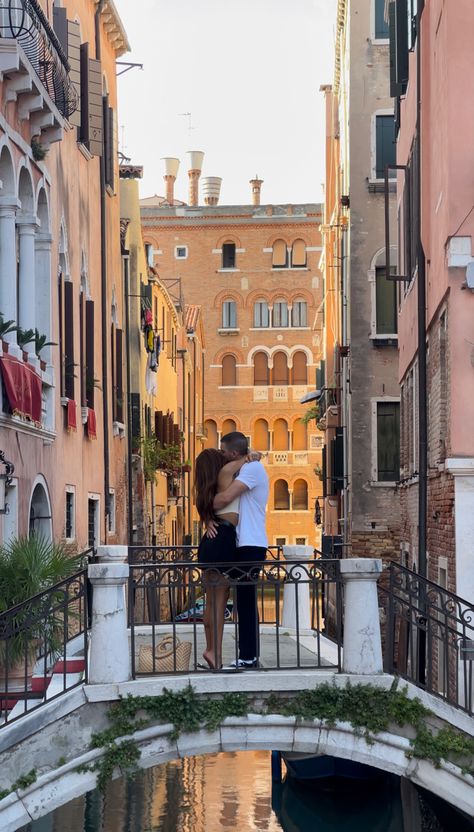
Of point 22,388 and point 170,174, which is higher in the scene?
point 170,174

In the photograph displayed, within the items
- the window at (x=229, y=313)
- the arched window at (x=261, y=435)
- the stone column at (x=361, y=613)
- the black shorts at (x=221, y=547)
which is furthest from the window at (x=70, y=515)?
the window at (x=229, y=313)

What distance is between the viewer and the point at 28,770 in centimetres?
912

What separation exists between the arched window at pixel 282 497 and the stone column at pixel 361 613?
165 ft

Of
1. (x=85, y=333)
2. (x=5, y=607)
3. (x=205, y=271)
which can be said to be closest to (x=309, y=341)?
(x=205, y=271)

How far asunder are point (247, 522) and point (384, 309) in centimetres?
1773

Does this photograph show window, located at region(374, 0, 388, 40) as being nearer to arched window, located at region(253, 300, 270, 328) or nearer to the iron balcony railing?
the iron balcony railing

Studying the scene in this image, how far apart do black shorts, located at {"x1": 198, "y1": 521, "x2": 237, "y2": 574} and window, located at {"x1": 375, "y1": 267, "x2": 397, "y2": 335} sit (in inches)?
687

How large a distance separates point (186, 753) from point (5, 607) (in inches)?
61.5

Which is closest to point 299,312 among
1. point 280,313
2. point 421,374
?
point 280,313

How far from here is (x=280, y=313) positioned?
6109 centimetres

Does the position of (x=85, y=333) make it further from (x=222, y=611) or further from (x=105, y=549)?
(x=222, y=611)

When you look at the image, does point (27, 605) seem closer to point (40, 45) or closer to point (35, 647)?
point (35, 647)

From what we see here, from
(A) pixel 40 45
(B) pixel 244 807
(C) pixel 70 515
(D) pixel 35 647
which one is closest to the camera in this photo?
(D) pixel 35 647

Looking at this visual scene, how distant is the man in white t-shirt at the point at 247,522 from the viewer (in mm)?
9578
